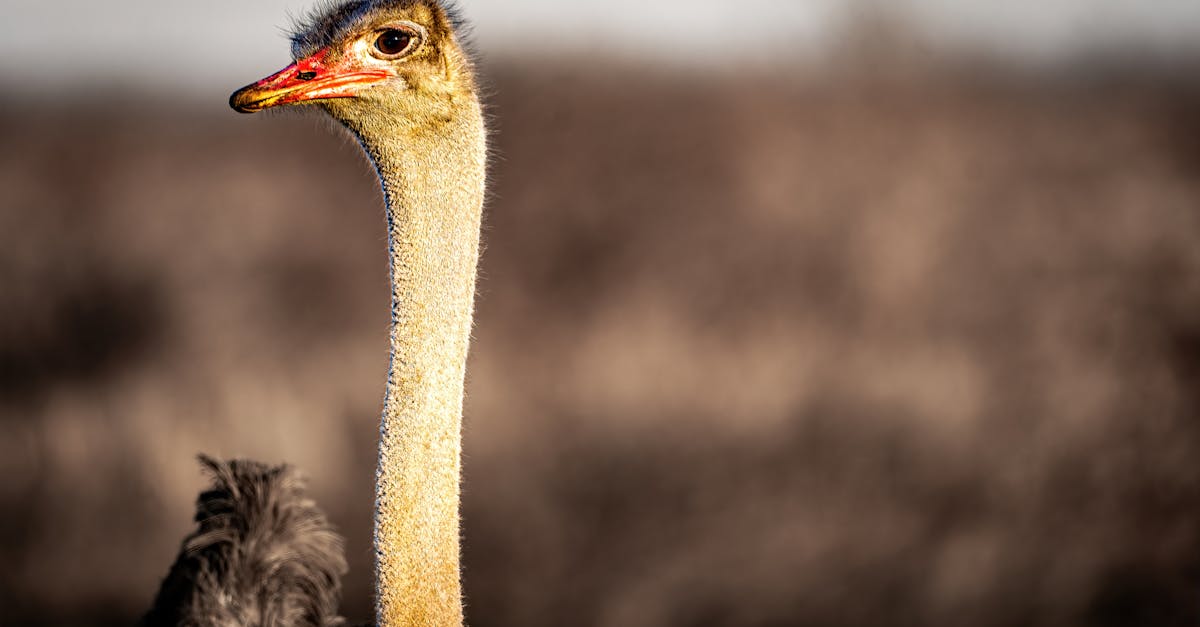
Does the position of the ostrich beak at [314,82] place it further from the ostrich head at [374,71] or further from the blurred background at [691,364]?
the blurred background at [691,364]

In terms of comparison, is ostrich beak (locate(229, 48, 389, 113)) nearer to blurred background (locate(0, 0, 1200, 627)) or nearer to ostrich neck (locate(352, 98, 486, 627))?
ostrich neck (locate(352, 98, 486, 627))

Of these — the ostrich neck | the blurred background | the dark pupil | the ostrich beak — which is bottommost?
the ostrich neck

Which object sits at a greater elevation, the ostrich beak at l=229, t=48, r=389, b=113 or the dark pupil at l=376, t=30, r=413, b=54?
the dark pupil at l=376, t=30, r=413, b=54

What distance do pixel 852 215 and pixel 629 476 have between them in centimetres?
209

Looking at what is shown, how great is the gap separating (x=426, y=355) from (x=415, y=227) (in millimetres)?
196

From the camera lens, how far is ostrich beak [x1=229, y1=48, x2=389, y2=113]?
6.70 ft

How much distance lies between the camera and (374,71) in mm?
2061

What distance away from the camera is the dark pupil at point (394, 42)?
2080 mm

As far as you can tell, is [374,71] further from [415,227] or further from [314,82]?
[415,227]

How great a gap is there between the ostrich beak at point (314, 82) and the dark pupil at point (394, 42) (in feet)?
0.14

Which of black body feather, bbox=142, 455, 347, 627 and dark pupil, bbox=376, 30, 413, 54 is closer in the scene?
dark pupil, bbox=376, 30, 413, 54

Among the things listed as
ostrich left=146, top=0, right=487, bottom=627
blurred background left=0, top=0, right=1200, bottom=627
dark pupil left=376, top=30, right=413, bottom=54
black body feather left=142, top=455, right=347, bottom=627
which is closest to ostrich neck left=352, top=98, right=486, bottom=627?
ostrich left=146, top=0, right=487, bottom=627

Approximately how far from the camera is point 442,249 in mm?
2066

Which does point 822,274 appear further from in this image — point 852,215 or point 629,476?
point 629,476
